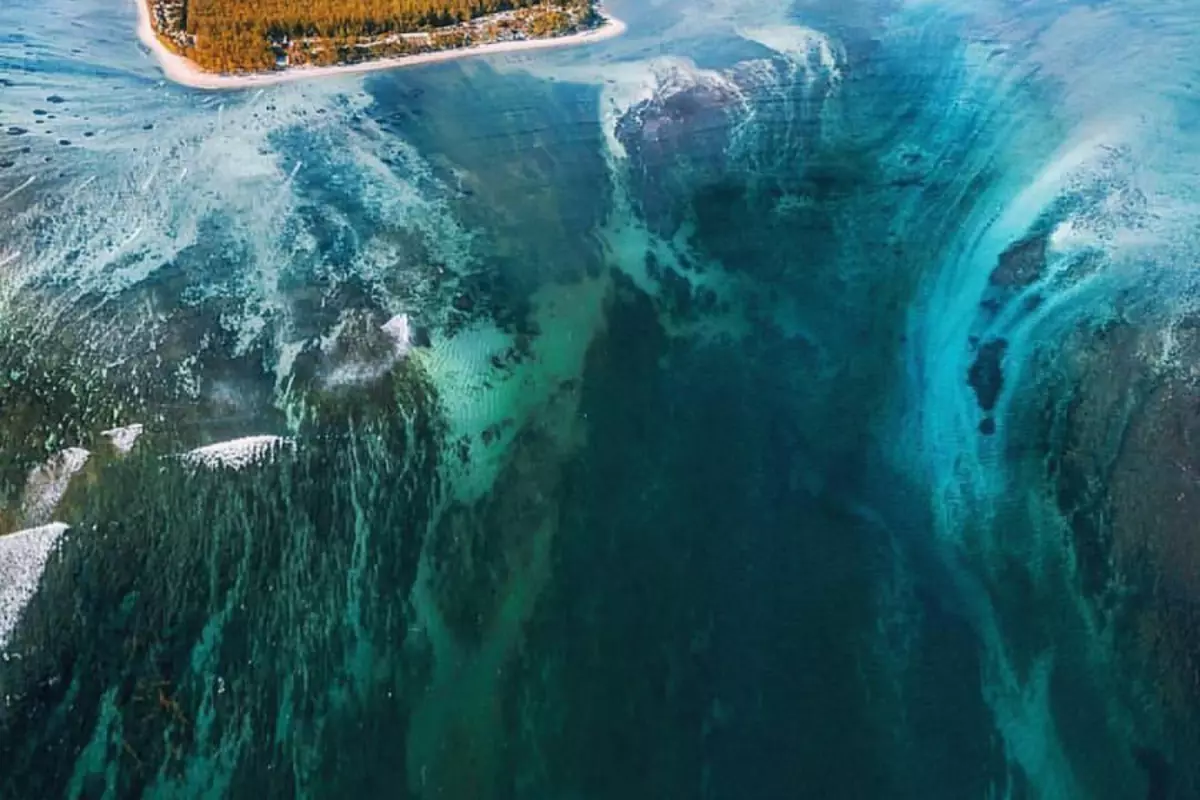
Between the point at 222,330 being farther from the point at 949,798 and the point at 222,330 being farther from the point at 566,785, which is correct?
the point at 949,798

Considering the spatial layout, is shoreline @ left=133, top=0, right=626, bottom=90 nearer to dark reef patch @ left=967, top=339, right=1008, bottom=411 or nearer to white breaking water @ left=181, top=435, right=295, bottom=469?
white breaking water @ left=181, top=435, right=295, bottom=469

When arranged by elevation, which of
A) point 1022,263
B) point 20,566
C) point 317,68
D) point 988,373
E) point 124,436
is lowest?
point 20,566

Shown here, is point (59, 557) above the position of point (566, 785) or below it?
above

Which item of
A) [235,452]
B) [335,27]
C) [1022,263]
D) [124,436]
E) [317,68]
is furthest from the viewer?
[335,27]

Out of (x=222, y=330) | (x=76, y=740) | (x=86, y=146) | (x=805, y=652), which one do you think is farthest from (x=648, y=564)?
(x=86, y=146)

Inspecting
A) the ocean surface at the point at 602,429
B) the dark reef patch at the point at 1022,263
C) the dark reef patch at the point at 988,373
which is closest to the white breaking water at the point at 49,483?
the ocean surface at the point at 602,429

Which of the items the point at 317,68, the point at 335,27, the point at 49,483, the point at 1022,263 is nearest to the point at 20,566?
the point at 49,483

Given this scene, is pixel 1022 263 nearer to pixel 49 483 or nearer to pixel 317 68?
pixel 317 68
